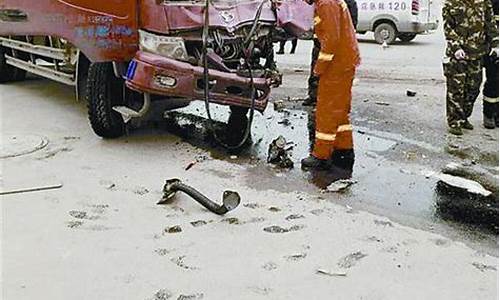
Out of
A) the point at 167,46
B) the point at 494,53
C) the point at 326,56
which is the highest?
the point at 167,46

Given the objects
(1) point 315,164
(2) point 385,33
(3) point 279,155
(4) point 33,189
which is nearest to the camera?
(4) point 33,189

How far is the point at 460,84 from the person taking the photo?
6699 millimetres

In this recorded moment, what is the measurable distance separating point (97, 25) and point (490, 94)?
4.19m

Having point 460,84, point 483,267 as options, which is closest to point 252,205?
point 483,267

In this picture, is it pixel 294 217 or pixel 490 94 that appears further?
pixel 490 94

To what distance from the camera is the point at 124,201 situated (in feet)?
15.6

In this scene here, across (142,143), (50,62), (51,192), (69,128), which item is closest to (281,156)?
(142,143)

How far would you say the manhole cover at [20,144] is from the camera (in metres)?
5.99

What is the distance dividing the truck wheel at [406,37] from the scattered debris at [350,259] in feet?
47.1

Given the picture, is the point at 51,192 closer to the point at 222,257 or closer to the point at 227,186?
the point at 227,186

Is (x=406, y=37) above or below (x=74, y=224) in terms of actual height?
above

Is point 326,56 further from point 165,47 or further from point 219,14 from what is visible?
point 165,47

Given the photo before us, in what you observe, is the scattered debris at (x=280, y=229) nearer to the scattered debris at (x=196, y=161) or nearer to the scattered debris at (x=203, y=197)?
the scattered debris at (x=203, y=197)

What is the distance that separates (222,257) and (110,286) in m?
0.70
